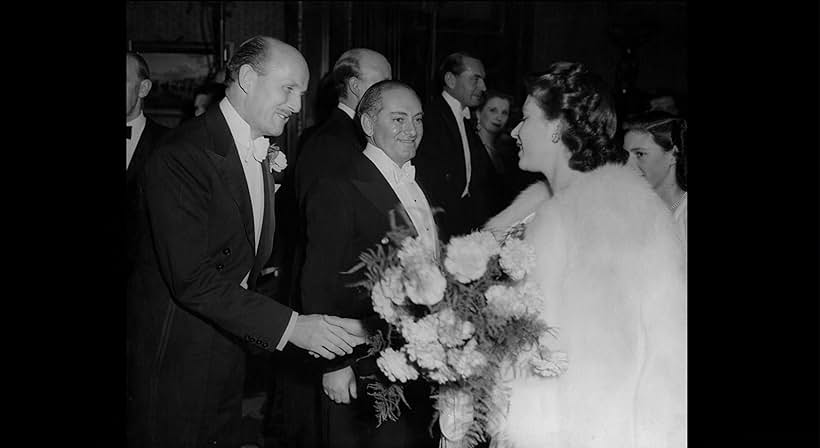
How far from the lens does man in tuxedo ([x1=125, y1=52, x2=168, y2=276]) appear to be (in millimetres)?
2455

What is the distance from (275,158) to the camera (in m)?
2.46

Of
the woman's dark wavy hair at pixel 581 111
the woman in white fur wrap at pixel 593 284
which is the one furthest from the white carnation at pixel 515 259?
the woman's dark wavy hair at pixel 581 111

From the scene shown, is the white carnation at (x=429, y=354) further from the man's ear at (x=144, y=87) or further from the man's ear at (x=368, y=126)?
the man's ear at (x=144, y=87)

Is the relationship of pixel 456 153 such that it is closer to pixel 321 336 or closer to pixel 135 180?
pixel 321 336

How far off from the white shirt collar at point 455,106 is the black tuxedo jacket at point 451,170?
0.01 m

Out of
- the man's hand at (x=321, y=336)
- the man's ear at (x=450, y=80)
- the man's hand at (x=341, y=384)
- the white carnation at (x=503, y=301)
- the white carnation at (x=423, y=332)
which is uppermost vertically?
the man's ear at (x=450, y=80)

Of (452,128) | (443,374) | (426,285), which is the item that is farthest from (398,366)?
(452,128)

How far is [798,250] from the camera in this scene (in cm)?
232

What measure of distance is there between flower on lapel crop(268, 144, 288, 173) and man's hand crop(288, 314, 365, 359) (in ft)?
1.43

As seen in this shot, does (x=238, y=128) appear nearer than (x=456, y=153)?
Yes

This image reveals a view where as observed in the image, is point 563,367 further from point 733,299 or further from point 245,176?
point 245,176

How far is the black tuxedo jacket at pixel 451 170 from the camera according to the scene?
2.45m

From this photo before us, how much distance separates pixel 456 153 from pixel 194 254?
2.66 feet

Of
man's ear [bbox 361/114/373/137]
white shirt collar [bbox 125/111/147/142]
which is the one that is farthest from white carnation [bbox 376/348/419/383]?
white shirt collar [bbox 125/111/147/142]
